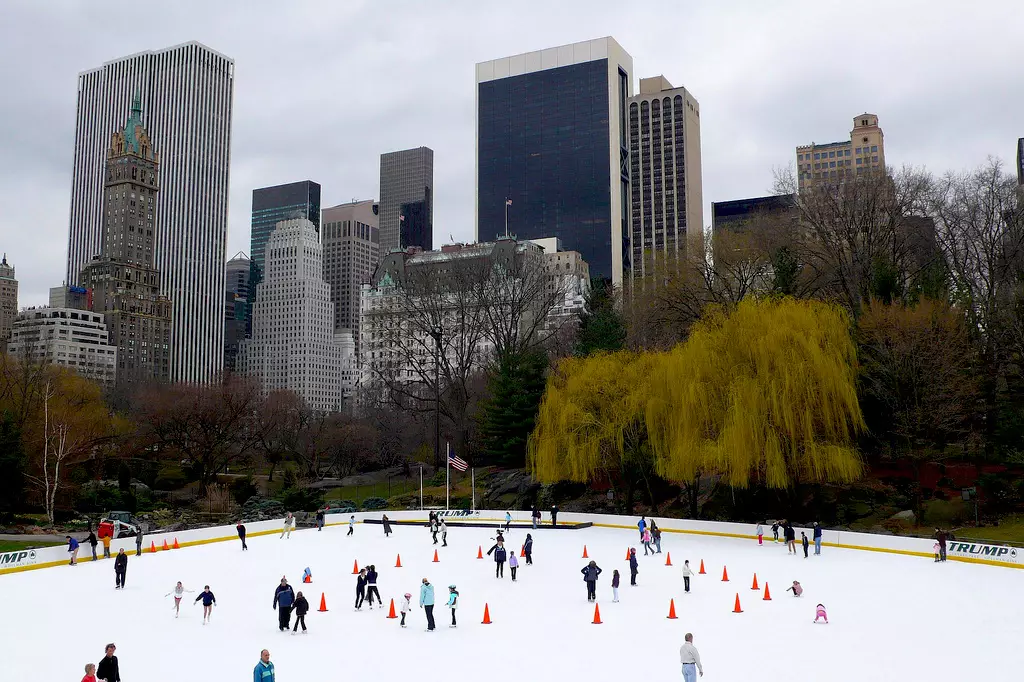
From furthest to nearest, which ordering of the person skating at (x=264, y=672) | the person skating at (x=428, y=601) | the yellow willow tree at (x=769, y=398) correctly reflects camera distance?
the yellow willow tree at (x=769, y=398) < the person skating at (x=428, y=601) < the person skating at (x=264, y=672)

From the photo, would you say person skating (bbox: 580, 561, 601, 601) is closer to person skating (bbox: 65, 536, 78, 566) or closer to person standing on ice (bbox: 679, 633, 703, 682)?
person standing on ice (bbox: 679, 633, 703, 682)

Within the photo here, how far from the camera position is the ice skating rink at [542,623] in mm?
15781

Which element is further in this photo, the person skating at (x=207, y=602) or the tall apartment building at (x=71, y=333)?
the tall apartment building at (x=71, y=333)

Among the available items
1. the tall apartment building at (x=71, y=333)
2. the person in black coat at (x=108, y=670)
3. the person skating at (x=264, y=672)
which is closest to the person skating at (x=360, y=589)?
the person in black coat at (x=108, y=670)

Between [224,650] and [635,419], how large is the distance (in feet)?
97.4

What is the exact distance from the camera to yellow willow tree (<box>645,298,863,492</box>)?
Result: 117 feet

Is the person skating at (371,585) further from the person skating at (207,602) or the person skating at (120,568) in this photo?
the person skating at (120,568)

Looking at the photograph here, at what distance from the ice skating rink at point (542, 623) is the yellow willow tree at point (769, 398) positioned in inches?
208

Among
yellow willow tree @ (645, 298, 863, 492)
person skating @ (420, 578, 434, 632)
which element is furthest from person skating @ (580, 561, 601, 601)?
yellow willow tree @ (645, 298, 863, 492)

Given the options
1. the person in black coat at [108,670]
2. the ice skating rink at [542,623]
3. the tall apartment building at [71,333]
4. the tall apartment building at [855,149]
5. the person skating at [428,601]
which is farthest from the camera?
the tall apartment building at [855,149]

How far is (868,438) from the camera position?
43.7m

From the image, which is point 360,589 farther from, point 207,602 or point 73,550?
point 73,550

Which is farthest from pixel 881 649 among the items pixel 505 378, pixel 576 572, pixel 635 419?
pixel 505 378

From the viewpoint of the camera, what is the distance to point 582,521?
43.2 m
